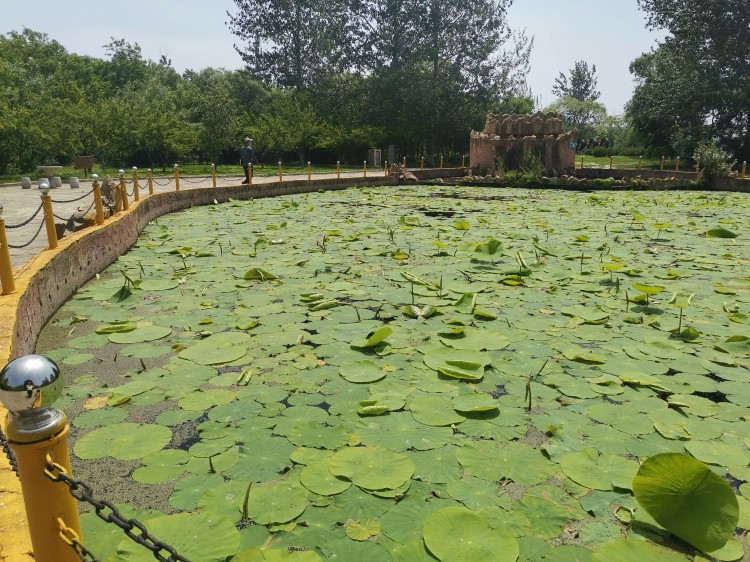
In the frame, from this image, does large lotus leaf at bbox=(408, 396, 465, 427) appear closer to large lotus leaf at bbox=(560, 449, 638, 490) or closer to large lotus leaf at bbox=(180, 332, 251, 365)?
large lotus leaf at bbox=(560, 449, 638, 490)

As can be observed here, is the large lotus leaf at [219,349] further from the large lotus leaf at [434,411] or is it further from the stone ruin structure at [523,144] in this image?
the stone ruin structure at [523,144]

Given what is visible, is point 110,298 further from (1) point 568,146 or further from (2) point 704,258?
(1) point 568,146

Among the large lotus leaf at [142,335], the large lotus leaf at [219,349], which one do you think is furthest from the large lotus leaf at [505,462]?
the large lotus leaf at [142,335]

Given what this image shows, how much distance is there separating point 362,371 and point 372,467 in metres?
0.95

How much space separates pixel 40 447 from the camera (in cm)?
118

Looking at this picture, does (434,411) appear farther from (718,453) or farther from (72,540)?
(72,540)

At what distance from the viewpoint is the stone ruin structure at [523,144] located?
18.3 metres

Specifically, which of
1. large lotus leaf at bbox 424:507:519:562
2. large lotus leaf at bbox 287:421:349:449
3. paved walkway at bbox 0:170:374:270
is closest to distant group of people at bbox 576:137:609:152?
paved walkway at bbox 0:170:374:270

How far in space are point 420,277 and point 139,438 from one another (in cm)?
326

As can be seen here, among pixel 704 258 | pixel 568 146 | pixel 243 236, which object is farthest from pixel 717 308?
pixel 568 146

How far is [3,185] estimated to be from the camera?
15852mm

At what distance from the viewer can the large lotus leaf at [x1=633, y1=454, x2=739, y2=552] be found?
5.57 ft

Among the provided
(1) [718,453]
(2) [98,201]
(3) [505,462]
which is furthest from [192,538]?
(2) [98,201]

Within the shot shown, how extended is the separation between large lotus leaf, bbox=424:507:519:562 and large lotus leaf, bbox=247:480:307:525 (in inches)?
19.2
